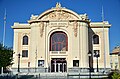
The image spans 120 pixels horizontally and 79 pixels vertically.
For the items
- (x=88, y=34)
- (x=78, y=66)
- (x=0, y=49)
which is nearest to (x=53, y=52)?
(x=78, y=66)

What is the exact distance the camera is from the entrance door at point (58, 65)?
50569 mm

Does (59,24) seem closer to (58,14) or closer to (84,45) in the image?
(58,14)

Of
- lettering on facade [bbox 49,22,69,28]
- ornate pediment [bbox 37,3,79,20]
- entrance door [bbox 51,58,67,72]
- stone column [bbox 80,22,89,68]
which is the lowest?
entrance door [bbox 51,58,67,72]

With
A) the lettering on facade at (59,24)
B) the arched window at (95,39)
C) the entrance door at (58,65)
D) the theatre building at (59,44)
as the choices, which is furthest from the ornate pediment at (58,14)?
the entrance door at (58,65)

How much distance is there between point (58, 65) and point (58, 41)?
503cm

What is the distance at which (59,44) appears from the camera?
→ 51.1 metres

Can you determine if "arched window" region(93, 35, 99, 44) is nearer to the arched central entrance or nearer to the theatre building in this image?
the theatre building

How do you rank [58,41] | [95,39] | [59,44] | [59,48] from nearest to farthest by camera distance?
[59,48] < [59,44] < [58,41] < [95,39]

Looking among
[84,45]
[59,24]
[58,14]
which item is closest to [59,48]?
[59,24]

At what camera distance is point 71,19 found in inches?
1997

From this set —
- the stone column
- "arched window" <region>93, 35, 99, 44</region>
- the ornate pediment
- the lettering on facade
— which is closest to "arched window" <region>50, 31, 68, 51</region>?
the lettering on facade

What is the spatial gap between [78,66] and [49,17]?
466 inches

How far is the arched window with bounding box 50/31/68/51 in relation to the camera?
2004 inches

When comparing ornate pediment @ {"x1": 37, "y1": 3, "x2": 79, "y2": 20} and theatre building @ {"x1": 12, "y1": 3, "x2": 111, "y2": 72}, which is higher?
ornate pediment @ {"x1": 37, "y1": 3, "x2": 79, "y2": 20}
